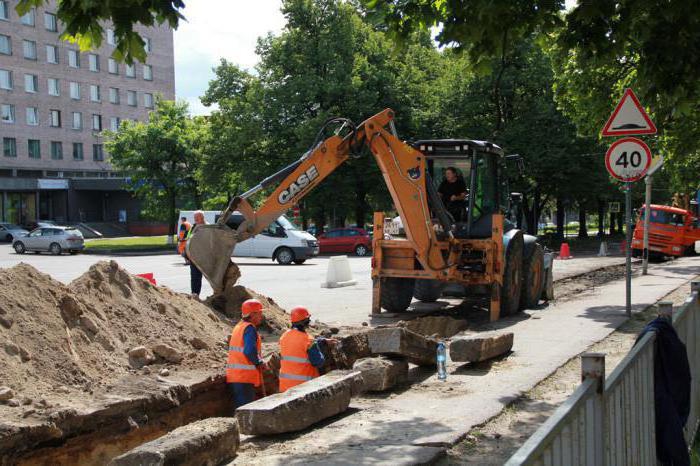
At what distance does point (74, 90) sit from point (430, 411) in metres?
68.8

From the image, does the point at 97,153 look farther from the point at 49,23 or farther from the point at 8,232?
the point at 8,232

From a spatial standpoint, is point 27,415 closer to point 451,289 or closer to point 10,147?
point 451,289

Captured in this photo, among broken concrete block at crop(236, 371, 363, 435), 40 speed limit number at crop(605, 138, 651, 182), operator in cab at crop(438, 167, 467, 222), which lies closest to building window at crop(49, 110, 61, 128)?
operator in cab at crop(438, 167, 467, 222)

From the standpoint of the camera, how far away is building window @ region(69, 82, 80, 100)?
226ft

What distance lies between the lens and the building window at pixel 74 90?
69.0m

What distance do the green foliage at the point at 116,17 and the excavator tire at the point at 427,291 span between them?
1041cm

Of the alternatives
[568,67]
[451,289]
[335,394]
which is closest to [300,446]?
[335,394]

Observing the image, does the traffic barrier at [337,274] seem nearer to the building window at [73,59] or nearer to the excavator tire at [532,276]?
the excavator tire at [532,276]

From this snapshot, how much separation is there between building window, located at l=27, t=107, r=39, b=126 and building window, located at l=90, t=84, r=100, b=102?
21.5 feet

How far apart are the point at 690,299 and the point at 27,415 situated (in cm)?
568

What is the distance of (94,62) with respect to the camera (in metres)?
71.3

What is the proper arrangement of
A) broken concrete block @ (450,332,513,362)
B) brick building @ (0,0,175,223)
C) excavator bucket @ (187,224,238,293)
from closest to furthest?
broken concrete block @ (450,332,513,362) < excavator bucket @ (187,224,238,293) < brick building @ (0,0,175,223)

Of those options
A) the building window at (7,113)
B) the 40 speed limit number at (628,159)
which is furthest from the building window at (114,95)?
the 40 speed limit number at (628,159)

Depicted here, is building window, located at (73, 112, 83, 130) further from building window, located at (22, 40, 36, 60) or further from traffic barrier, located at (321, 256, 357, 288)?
traffic barrier, located at (321, 256, 357, 288)
